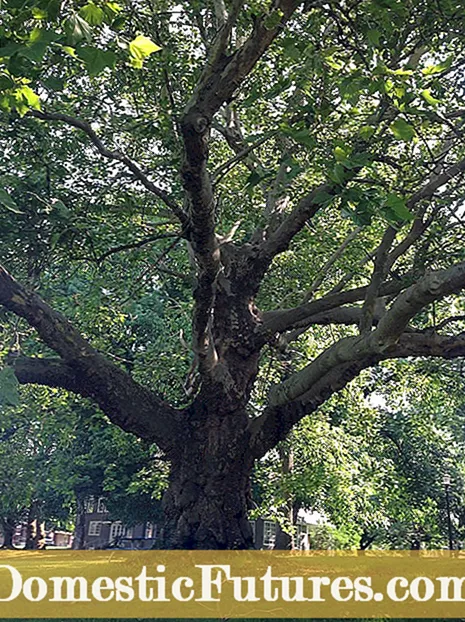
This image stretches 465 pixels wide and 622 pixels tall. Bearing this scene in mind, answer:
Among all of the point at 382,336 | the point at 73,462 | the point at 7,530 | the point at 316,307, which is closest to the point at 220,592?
the point at 316,307

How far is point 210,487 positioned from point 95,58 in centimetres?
578

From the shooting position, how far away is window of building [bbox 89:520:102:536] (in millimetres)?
45059

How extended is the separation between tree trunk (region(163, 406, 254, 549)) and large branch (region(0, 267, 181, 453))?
33cm

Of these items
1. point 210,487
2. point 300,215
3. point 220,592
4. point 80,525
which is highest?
point 300,215

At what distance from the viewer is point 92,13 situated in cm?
287

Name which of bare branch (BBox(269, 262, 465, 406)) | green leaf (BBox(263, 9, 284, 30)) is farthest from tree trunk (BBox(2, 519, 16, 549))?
green leaf (BBox(263, 9, 284, 30))

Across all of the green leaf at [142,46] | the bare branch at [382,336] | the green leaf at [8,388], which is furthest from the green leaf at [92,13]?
the bare branch at [382,336]

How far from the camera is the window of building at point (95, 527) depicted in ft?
148

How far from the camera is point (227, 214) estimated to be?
32.3 feet

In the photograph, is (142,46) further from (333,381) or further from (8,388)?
(333,381)

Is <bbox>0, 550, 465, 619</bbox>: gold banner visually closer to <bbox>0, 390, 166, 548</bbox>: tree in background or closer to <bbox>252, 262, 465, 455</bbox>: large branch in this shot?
<bbox>252, 262, 465, 455</bbox>: large branch

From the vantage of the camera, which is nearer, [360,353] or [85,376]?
[360,353]

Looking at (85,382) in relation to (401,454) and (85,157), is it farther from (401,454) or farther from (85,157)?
(401,454)

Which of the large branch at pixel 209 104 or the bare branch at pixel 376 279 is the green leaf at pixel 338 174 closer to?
the large branch at pixel 209 104
